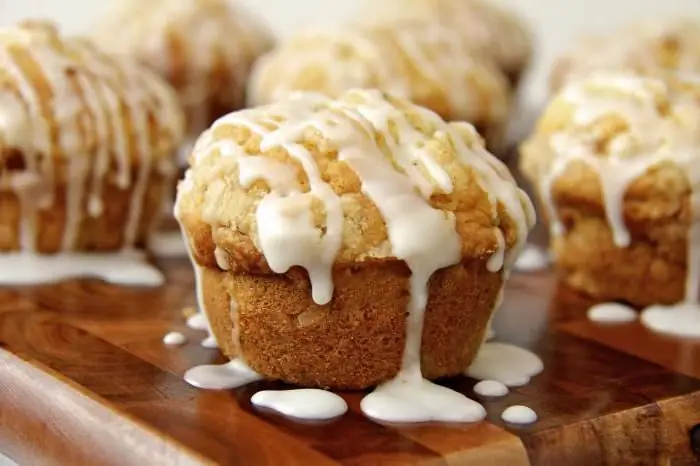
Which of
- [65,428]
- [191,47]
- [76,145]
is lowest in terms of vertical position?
[65,428]

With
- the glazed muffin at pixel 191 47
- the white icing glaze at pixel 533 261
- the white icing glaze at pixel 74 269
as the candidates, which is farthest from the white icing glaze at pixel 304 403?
the glazed muffin at pixel 191 47

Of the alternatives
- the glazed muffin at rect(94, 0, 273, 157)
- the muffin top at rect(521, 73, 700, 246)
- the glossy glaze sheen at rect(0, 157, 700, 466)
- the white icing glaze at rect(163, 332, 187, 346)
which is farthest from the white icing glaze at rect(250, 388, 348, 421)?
the glazed muffin at rect(94, 0, 273, 157)

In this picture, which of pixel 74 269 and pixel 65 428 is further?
pixel 74 269

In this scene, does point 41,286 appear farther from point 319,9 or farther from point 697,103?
point 319,9

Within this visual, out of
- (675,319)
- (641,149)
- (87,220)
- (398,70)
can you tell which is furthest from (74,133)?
(675,319)

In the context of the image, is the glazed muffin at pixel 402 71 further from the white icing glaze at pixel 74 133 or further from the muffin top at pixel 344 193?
the muffin top at pixel 344 193

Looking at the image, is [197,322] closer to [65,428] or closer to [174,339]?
[174,339]
